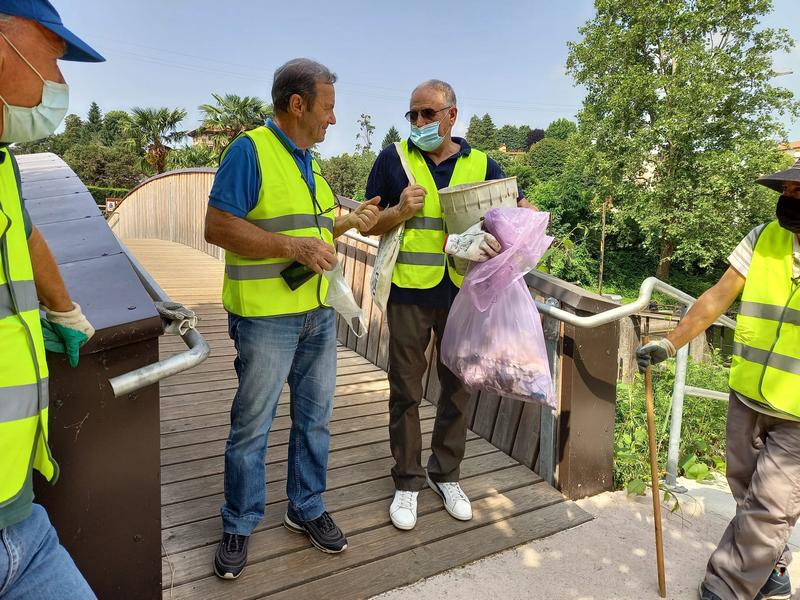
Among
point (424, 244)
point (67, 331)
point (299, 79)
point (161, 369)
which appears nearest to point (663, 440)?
point (424, 244)

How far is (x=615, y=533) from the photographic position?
2.55 m

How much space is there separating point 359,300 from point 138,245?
661 centimetres

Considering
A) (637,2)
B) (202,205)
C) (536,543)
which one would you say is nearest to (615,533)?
(536,543)

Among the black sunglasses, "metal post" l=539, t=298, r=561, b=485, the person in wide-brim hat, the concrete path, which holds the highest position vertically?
the black sunglasses

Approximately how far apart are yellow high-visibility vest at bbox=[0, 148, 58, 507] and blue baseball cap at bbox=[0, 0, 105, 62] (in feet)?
0.79

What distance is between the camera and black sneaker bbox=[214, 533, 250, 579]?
208 centimetres

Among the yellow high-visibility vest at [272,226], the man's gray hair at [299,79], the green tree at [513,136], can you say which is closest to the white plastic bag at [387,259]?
the yellow high-visibility vest at [272,226]

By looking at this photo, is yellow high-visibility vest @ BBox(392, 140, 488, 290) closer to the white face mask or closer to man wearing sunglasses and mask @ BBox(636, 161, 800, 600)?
man wearing sunglasses and mask @ BBox(636, 161, 800, 600)

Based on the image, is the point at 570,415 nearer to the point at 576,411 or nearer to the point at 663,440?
the point at 576,411

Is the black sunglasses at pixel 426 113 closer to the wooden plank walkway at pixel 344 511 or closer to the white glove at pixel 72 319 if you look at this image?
the white glove at pixel 72 319

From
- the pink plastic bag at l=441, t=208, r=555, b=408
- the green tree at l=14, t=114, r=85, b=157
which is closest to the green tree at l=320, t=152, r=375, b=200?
the green tree at l=14, t=114, r=85, b=157

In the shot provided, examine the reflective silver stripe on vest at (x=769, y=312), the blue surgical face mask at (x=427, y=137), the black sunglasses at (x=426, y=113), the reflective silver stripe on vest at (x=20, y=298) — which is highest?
the black sunglasses at (x=426, y=113)

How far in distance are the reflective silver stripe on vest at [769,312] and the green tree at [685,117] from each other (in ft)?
70.6

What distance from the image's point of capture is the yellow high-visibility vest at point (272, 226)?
1.96 m
